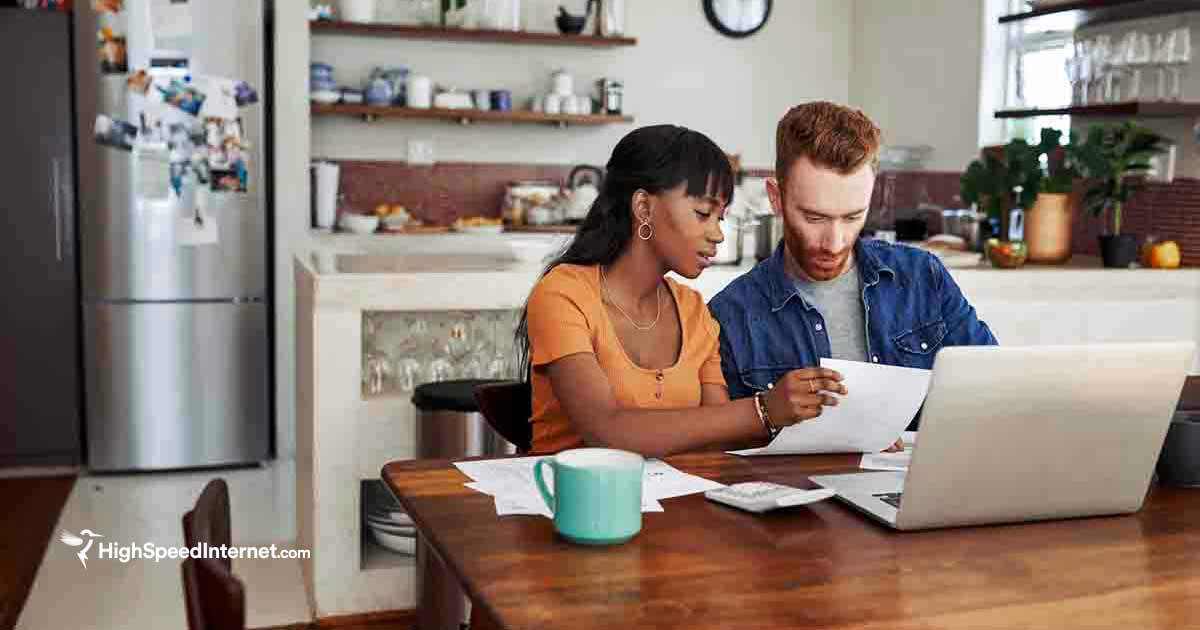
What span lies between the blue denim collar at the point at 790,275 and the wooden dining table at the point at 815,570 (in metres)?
0.71


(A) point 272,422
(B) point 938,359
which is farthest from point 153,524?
(B) point 938,359

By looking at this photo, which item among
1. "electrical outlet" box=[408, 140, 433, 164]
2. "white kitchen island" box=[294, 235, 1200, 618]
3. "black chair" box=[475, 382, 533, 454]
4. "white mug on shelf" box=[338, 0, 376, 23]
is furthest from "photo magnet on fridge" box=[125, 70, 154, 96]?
"black chair" box=[475, 382, 533, 454]

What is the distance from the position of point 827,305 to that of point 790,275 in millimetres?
85

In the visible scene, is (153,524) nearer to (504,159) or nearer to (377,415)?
(377,415)

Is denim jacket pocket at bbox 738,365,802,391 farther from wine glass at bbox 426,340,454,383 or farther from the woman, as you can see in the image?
wine glass at bbox 426,340,454,383

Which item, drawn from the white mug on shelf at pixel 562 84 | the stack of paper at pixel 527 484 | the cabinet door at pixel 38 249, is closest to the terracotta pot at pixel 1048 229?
the stack of paper at pixel 527 484

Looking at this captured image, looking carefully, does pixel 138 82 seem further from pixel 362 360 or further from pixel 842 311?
pixel 842 311

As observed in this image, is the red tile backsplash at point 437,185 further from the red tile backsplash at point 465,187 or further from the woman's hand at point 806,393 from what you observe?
the woman's hand at point 806,393

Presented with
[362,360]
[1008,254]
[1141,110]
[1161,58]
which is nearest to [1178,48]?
[1161,58]

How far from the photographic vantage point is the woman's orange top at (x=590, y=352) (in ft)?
6.28

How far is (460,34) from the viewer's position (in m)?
5.87

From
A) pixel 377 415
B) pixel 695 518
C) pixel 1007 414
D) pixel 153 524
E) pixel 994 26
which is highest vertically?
pixel 994 26

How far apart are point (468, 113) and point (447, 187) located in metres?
0.44

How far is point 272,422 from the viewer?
530 cm
